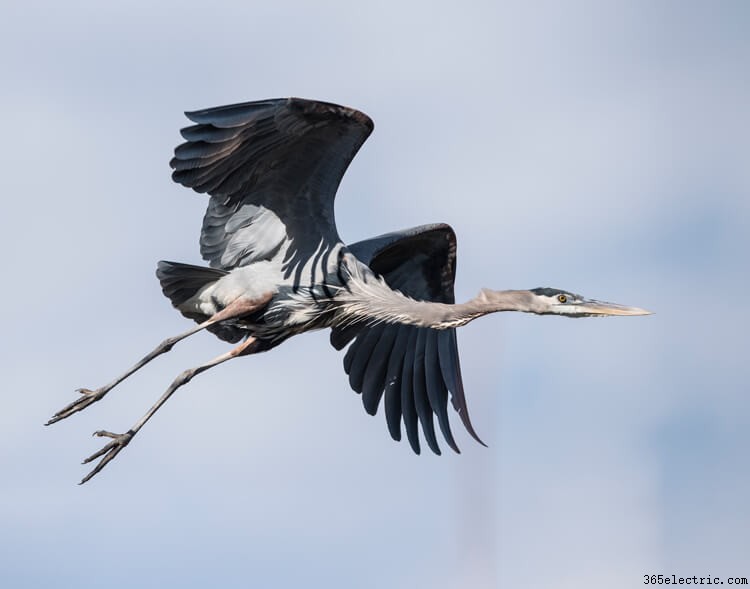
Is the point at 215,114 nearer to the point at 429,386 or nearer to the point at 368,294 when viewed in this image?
the point at 368,294

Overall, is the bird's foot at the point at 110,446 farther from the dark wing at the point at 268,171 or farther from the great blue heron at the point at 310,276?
the dark wing at the point at 268,171

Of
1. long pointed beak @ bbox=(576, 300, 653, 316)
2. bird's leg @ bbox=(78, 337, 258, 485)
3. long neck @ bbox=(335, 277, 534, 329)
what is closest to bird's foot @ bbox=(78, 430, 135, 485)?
bird's leg @ bbox=(78, 337, 258, 485)

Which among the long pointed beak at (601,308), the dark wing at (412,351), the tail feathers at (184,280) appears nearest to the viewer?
the long pointed beak at (601,308)

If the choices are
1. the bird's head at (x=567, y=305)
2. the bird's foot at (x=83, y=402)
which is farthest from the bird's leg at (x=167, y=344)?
the bird's head at (x=567, y=305)

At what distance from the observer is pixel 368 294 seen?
13.4 m

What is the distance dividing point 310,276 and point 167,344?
59.3 inches

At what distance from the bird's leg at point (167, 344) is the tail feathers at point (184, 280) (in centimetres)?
31

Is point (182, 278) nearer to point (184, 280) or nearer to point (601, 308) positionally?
point (184, 280)

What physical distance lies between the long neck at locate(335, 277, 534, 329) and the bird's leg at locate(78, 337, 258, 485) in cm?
98

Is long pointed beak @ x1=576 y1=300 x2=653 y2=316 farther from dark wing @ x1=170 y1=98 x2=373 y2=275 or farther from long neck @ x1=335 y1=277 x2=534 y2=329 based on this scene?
dark wing @ x1=170 y1=98 x2=373 y2=275

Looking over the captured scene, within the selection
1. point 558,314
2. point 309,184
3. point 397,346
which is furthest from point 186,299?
point 558,314

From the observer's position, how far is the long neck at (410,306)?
12.0 metres

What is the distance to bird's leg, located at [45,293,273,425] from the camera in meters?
12.8

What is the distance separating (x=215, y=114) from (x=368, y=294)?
8.04ft
